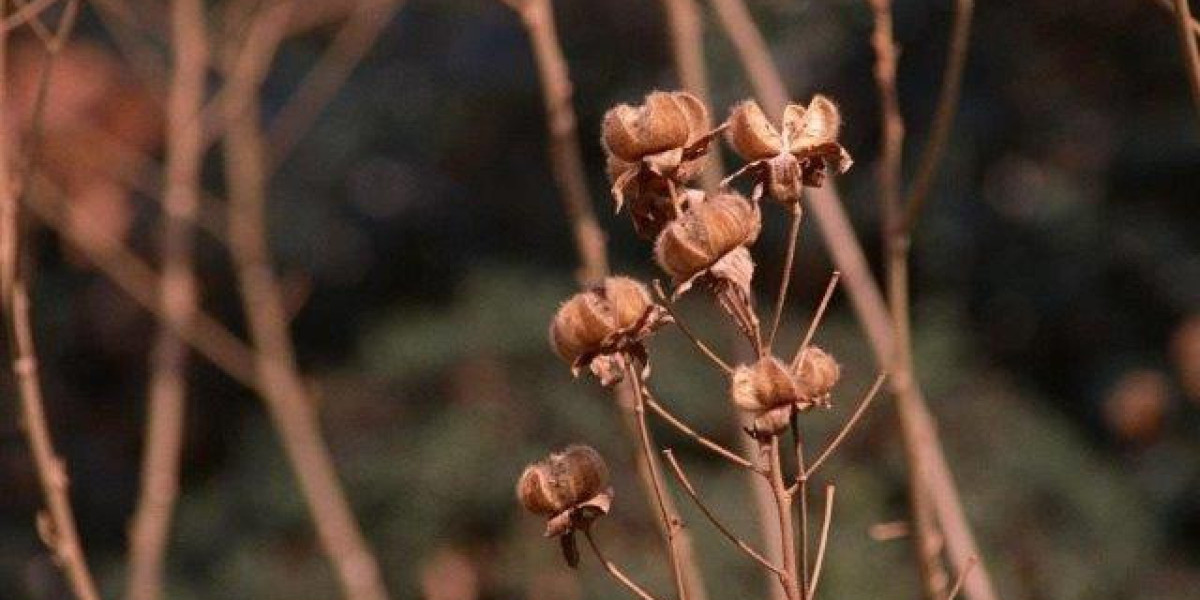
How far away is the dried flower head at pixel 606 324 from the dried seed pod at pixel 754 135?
0.07 metres

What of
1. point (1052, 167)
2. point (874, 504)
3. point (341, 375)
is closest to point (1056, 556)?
point (874, 504)

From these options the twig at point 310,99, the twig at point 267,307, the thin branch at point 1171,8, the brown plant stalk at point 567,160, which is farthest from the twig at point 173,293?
the twig at point 310,99

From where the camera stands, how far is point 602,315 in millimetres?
812

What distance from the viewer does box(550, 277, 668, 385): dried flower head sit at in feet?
2.67

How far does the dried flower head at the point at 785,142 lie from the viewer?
82 centimetres

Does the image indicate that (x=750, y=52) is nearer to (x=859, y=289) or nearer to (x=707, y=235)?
(x=859, y=289)

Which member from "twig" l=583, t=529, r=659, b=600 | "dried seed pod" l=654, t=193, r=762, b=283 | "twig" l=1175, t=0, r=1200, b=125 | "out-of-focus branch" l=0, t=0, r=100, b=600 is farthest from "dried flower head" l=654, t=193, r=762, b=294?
"out-of-focus branch" l=0, t=0, r=100, b=600

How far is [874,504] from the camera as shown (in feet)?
11.1

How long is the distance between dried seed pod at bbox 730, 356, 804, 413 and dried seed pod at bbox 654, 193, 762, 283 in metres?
0.05

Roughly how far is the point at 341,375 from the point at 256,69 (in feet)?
7.19

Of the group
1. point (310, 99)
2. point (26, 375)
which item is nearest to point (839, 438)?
point (26, 375)

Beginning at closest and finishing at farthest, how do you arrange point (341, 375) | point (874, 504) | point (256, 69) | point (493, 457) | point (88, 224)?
point (256, 69) → point (874, 504) → point (493, 457) → point (341, 375) → point (88, 224)

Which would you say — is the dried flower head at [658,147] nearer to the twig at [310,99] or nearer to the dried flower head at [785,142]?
the dried flower head at [785,142]

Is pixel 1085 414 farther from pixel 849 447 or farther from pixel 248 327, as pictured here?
pixel 248 327
